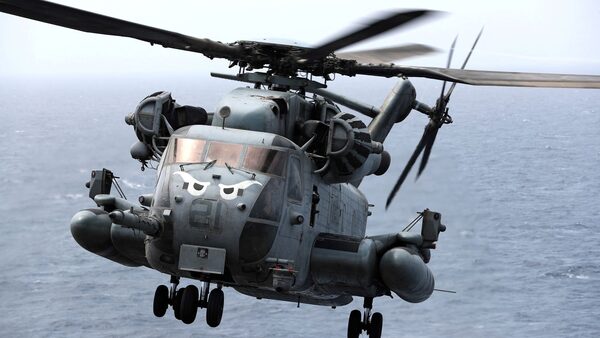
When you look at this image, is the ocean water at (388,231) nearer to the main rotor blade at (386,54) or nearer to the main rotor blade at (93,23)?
the main rotor blade at (386,54)

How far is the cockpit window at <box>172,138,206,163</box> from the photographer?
2280cm

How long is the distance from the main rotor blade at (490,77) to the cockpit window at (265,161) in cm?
393

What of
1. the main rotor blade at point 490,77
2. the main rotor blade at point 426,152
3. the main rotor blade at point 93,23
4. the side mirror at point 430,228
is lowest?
the side mirror at point 430,228

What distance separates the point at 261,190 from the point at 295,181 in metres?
1.26

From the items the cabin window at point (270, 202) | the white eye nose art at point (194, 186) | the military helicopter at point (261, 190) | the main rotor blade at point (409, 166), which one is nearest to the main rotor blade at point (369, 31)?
the military helicopter at point (261, 190)

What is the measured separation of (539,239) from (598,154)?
4518 centimetres

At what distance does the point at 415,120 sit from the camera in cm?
13650

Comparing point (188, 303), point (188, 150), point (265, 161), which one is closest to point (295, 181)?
point (265, 161)

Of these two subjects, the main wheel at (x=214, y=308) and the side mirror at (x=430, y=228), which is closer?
the main wheel at (x=214, y=308)

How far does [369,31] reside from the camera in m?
18.4

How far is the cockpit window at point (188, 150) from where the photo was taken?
2280 centimetres

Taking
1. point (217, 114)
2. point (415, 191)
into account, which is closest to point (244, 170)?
point (217, 114)

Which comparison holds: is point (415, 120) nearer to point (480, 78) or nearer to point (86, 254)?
point (86, 254)

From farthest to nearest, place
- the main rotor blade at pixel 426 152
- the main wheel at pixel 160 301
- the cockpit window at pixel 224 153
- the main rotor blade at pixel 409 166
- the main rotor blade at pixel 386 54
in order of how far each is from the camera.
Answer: the main rotor blade at pixel 426 152 < the main rotor blade at pixel 409 166 < the main rotor blade at pixel 386 54 < the main wheel at pixel 160 301 < the cockpit window at pixel 224 153
